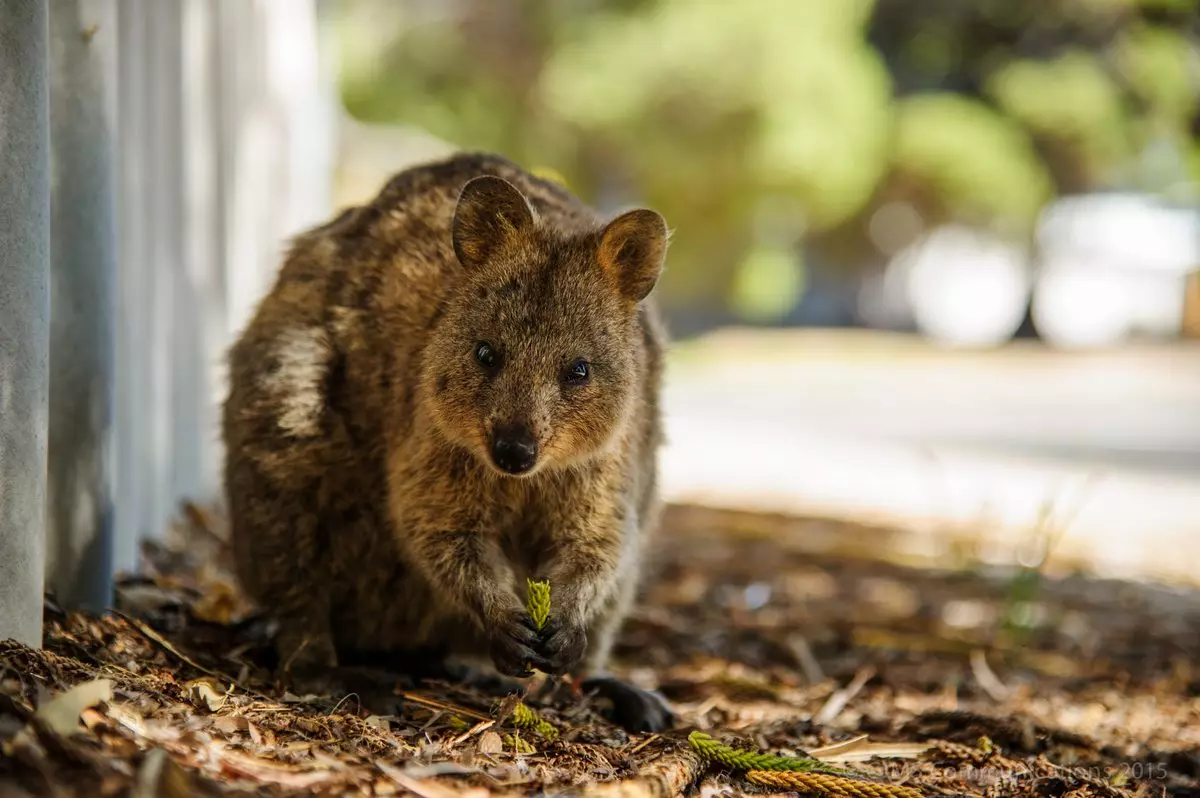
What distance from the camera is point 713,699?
13.7 ft

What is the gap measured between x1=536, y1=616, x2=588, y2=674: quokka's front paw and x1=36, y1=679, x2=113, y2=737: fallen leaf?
1203 millimetres

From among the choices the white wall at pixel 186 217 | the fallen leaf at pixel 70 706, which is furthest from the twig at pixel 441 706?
the white wall at pixel 186 217

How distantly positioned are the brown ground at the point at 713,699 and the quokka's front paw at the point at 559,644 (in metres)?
0.17

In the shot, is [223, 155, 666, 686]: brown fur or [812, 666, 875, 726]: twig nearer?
[223, 155, 666, 686]: brown fur

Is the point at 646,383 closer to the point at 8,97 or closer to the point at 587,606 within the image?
the point at 587,606

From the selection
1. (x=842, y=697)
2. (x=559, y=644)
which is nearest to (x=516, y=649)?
(x=559, y=644)

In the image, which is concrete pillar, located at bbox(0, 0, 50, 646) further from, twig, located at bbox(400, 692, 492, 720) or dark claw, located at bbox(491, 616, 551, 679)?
dark claw, located at bbox(491, 616, 551, 679)

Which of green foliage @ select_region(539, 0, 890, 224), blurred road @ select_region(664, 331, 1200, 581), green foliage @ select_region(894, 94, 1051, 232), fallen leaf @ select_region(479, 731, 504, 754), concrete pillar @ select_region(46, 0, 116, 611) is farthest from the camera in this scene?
green foliage @ select_region(894, 94, 1051, 232)

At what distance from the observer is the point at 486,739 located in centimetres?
297

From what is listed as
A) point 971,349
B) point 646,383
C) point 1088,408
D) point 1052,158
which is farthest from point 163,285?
point 1052,158

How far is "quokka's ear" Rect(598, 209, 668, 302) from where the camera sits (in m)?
3.65

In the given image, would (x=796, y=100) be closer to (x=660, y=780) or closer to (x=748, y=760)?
(x=748, y=760)

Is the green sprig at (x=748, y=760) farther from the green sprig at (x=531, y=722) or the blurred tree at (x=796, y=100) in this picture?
the blurred tree at (x=796, y=100)

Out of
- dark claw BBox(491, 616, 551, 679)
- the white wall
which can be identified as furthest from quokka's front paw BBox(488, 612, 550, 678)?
the white wall
